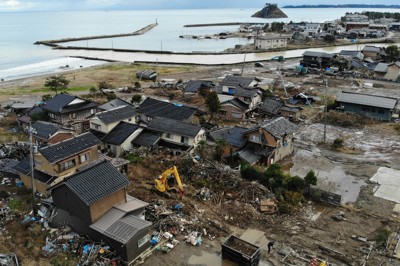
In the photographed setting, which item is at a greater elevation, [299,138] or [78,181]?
[78,181]

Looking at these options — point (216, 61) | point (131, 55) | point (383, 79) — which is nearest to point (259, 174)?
point (383, 79)

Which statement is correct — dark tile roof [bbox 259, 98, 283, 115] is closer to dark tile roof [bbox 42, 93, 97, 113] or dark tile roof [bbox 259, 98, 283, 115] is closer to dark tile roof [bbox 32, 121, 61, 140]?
dark tile roof [bbox 42, 93, 97, 113]

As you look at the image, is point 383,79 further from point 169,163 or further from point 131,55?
point 131,55

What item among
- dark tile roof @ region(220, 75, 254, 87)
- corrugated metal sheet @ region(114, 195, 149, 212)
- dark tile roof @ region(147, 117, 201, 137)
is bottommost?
corrugated metal sheet @ region(114, 195, 149, 212)

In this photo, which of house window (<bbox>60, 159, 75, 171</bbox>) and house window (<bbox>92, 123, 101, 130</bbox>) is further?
house window (<bbox>92, 123, 101, 130</bbox>)

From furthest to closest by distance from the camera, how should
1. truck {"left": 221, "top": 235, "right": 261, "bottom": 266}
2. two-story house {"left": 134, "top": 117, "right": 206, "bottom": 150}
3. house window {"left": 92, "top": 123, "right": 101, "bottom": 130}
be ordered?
1. house window {"left": 92, "top": 123, "right": 101, "bottom": 130}
2. two-story house {"left": 134, "top": 117, "right": 206, "bottom": 150}
3. truck {"left": 221, "top": 235, "right": 261, "bottom": 266}

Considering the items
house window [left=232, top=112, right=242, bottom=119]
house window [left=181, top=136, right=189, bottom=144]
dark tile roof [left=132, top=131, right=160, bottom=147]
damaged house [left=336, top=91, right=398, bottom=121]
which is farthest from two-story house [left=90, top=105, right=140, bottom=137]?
damaged house [left=336, top=91, right=398, bottom=121]
